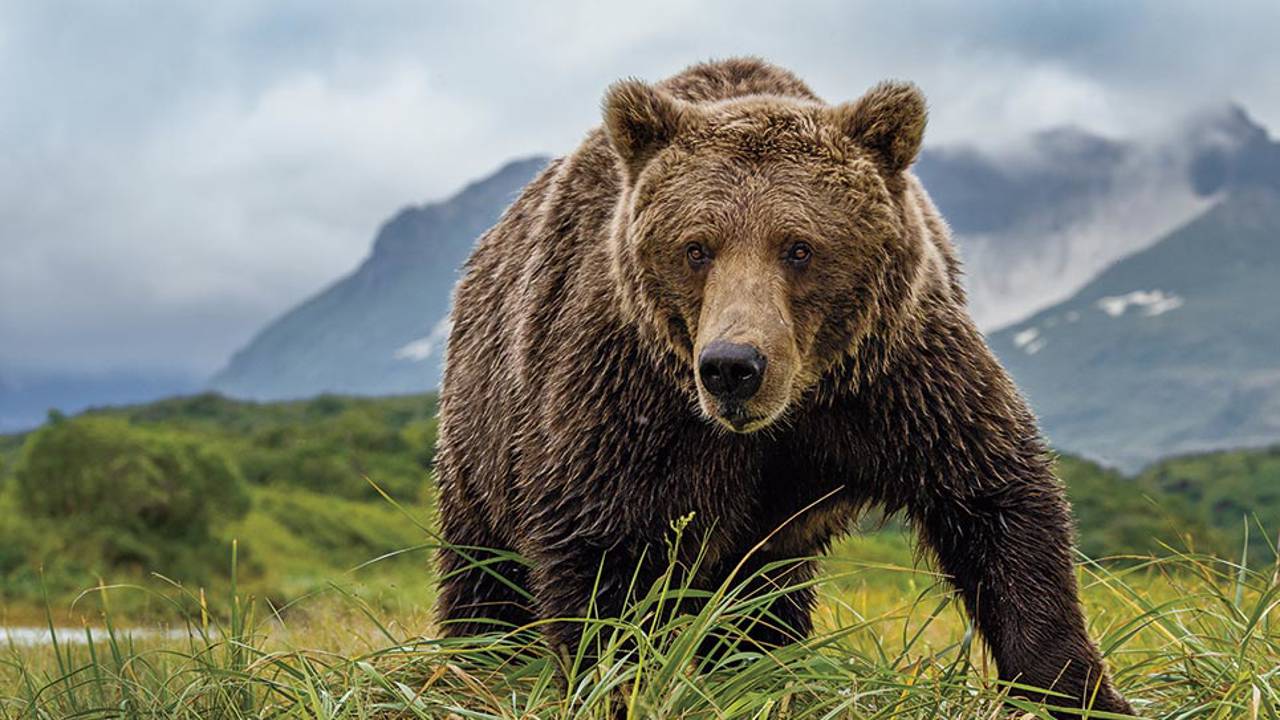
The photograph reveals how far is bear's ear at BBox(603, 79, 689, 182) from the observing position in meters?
4.01

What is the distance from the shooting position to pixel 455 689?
153 inches

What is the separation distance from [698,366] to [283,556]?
27.5m

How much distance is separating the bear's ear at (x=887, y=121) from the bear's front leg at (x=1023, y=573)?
3.24ft

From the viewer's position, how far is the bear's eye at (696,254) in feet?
12.4

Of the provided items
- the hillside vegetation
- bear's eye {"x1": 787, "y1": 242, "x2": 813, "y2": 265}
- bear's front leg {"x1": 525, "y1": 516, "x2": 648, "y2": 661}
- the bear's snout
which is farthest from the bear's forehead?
the hillside vegetation

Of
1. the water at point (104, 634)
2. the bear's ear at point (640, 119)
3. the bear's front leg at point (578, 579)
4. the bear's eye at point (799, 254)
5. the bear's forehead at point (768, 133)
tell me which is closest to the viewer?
the bear's eye at point (799, 254)

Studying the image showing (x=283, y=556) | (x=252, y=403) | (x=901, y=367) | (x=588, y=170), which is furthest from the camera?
(x=252, y=403)

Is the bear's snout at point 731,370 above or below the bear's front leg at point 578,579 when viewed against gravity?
above

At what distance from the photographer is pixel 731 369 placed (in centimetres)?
346

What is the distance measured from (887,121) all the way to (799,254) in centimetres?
52

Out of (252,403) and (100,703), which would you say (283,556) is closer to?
(100,703)

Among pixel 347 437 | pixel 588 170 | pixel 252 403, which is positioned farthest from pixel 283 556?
pixel 252 403

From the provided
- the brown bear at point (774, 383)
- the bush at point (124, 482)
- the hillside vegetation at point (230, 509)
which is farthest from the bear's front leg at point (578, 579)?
the bush at point (124, 482)

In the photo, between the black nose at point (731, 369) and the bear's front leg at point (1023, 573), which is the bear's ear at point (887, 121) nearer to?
the black nose at point (731, 369)
